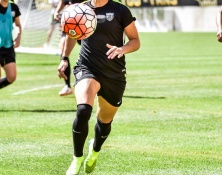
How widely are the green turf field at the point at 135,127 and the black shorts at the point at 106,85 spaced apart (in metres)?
0.75

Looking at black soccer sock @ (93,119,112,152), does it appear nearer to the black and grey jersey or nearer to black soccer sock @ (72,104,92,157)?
the black and grey jersey

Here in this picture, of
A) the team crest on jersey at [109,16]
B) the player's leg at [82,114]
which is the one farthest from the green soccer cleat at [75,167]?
the team crest on jersey at [109,16]

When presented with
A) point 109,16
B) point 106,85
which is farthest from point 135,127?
point 109,16

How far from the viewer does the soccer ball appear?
789 centimetres

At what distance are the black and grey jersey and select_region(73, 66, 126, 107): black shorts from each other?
0.05 meters

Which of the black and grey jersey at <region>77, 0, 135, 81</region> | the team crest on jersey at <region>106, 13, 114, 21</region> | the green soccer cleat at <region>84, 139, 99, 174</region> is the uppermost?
the team crest on jersey at <region>106, 13, 114, 21</region>

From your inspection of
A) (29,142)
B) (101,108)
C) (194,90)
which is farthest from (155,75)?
(101,108)

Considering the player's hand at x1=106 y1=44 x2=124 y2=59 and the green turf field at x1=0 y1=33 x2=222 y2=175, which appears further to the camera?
the green turf field at x1=0 y1=33 x2=222 y2=175

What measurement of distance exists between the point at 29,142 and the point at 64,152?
2.78 feet

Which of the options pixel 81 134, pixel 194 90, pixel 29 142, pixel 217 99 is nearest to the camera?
pixel 81 134

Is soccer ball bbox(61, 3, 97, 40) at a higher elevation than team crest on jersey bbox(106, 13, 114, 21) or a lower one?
higher

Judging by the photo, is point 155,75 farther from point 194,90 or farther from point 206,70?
point 194,90

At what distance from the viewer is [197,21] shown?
2318 inches

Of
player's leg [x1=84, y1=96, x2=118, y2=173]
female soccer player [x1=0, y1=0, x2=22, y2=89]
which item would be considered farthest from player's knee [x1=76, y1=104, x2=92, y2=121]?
female soccer player [x1=0, y1=0, x2=22, y2=89]
